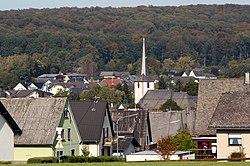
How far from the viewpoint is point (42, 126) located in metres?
47.6

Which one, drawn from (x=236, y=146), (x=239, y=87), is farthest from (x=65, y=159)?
(x=239, y=87)

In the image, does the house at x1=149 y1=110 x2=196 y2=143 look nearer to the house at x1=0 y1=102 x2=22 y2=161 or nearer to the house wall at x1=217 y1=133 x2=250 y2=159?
the house at x1=0 y1=102 x2=22 y2=161

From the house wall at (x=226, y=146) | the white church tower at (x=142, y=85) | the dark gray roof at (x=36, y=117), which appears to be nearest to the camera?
the house wall at (x=226, y=146)

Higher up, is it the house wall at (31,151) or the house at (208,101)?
the house at (208,101)

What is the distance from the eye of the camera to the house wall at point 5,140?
40250 mm

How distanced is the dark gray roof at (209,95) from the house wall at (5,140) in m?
11.6

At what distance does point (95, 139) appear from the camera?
52500 millimetres

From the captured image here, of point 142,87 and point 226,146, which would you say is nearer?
point 226,146

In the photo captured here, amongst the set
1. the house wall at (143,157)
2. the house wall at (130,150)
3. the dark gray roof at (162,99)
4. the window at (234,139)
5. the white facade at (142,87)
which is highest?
the white facade at (142,87)

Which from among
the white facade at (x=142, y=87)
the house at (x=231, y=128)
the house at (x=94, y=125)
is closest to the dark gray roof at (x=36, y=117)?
the house at (x=94, y=125)

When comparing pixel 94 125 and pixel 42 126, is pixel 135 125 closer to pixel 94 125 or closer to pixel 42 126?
pixel 94 125

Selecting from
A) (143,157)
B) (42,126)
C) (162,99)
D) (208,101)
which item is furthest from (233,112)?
(162,99)

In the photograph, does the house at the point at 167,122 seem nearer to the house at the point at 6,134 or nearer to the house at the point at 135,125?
the house at the point at 135,125

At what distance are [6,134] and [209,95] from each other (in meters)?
13.8
